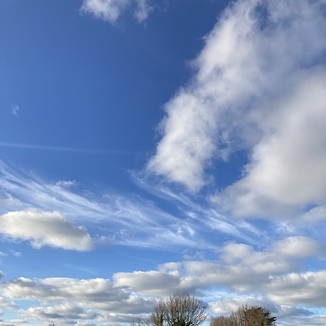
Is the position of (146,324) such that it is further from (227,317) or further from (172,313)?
(227,317)

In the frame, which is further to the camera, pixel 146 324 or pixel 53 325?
pixel 53 325

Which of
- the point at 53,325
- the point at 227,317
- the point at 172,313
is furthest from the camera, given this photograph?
the point at 227,317

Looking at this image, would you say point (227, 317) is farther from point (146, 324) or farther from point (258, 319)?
point (146, 324)

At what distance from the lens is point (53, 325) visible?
90188 millimetres

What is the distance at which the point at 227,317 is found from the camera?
100250mm

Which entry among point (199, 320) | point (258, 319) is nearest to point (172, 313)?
point (199, 320)

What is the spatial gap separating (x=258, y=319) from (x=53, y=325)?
54.3m

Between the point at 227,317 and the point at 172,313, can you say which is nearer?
the point at 172,313

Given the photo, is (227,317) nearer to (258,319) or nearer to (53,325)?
(258,319)

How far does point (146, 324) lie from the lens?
72938 mm

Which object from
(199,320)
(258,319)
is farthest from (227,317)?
(199,320)

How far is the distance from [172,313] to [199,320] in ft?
18.8

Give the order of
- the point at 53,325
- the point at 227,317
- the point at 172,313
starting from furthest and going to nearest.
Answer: the point at 227,317 → the point at 53,325 → the point at 172,313

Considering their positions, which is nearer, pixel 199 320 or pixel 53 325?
A: pixel 199 320
